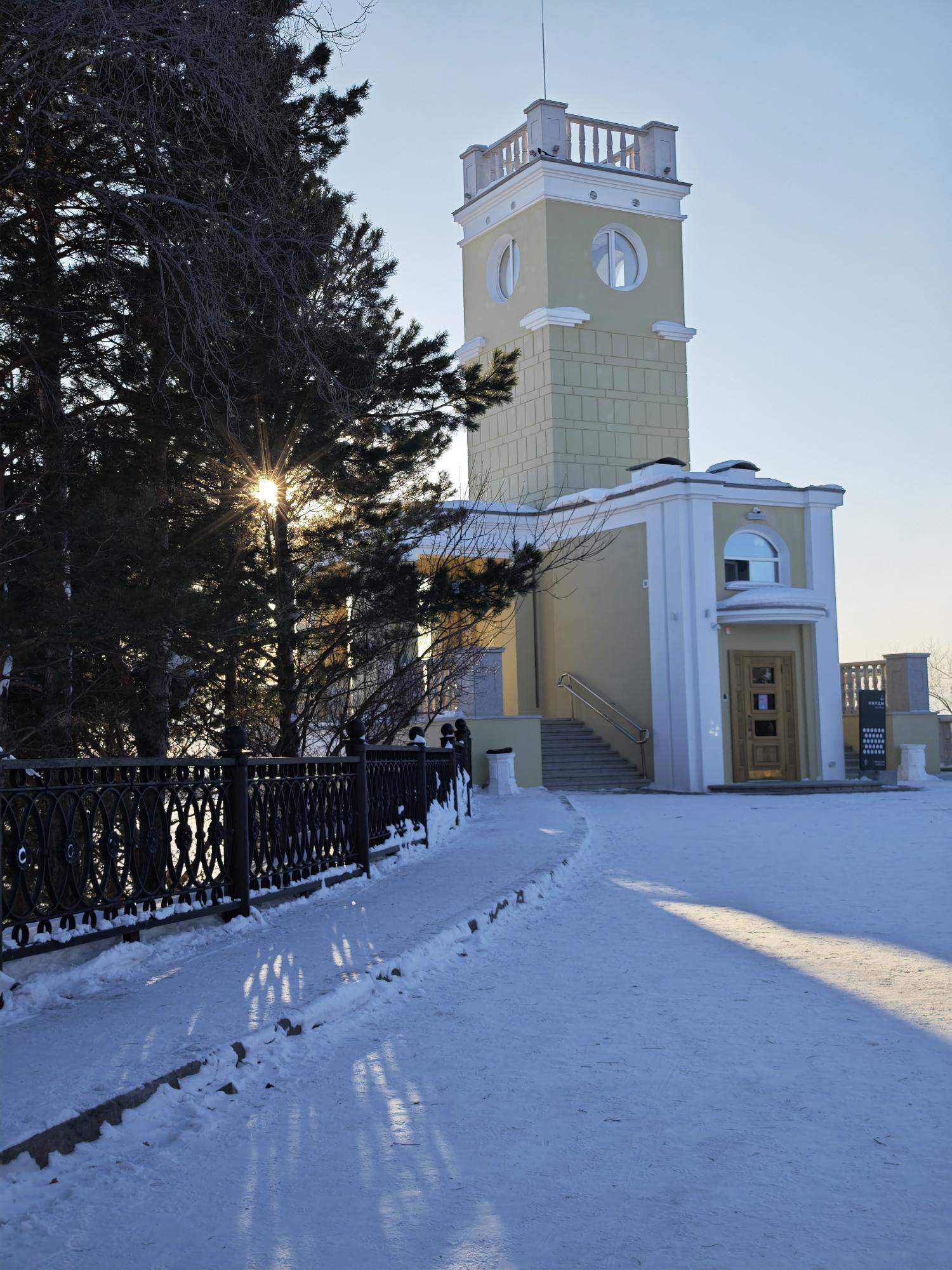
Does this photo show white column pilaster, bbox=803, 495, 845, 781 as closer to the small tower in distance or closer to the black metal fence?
the small tower in distance

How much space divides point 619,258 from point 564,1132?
30.2m

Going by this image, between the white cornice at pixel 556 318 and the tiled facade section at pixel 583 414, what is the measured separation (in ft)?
0.50

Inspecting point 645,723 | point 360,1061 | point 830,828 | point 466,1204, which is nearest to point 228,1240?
point 466,1204

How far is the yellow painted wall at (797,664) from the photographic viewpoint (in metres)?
25.4

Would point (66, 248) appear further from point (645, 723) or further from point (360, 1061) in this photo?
point (645, 723)

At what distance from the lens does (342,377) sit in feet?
37.1

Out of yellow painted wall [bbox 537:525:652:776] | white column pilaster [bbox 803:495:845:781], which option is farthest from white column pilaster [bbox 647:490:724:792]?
white column pilaster [bbox 803:495:845:781]

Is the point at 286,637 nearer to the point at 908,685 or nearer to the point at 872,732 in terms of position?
the point at 872,732

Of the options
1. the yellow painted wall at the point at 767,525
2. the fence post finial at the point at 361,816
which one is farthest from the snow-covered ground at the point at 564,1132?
the yellow painted wall at the point at 767,525

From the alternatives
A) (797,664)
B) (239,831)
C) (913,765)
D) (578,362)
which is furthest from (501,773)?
(239,831)

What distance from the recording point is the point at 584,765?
26062mm

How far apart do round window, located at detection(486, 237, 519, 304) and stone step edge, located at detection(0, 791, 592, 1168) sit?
2521cm

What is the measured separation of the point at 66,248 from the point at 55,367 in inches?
38.1

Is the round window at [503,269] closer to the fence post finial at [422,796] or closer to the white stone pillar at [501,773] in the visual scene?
the white stone pillar at [501,773]
